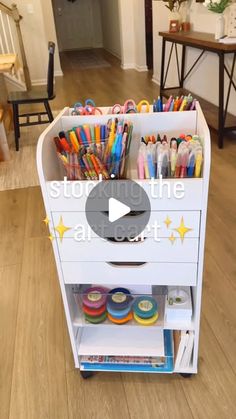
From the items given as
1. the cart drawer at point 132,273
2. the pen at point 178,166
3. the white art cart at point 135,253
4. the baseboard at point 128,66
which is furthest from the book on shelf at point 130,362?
the baseboard at point 128,66

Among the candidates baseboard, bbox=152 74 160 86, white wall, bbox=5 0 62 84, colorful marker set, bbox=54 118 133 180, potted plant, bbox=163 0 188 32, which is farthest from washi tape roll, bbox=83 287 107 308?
white wall, bbox=5 0 62 84

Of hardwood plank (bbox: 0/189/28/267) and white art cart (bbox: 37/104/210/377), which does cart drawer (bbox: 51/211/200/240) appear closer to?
white art cart (bbox: 37/104/210/377)

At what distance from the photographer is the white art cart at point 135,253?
89 cm

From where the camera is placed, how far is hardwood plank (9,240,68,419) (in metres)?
1.20

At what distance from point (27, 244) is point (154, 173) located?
135 centimetres

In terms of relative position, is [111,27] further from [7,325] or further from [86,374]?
[86,374]

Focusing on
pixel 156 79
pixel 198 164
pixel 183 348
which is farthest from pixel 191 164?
pixel 156 79

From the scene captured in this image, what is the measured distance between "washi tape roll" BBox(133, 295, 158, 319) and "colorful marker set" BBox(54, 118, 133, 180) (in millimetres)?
461

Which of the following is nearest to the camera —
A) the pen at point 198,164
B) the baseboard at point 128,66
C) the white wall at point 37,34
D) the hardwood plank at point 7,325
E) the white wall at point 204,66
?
the pen at point 198,164

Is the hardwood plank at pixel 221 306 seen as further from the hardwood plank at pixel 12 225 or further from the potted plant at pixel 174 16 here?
the potted plant at pixel 174 16

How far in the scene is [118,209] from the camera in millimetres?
912

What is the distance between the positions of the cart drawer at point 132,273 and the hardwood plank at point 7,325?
0.54m

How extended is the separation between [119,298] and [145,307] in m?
0.09

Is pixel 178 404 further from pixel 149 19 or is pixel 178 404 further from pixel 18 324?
pixel 149 19
